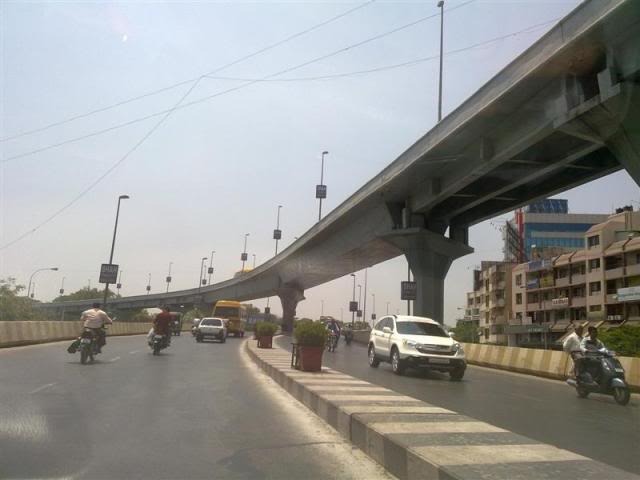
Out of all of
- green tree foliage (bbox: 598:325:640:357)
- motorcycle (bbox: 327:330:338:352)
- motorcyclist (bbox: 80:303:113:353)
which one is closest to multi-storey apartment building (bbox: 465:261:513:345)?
green tree foliage (bbox: 598:325:640:357)

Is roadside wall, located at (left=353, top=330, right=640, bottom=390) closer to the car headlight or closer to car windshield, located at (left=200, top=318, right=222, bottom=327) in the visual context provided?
the car headlight

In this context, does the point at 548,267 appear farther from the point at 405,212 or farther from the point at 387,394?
the point at 387,394

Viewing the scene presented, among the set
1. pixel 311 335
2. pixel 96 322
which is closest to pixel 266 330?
pixel 96 322

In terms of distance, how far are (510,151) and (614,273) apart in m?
48.0

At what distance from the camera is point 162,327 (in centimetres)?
2161

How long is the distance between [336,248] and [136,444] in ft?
119

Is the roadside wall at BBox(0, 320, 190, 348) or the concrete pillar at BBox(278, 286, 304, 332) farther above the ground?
the concrete pillar at BBox(278, 286, 304, 332)

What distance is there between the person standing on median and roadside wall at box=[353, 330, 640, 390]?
194 cm

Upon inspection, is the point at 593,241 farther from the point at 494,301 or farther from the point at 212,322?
the point at 212,322

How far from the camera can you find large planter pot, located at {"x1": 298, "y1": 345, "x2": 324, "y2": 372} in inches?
559

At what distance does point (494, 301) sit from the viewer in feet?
306

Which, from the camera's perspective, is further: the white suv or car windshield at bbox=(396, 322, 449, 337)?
car windshield at bbox=(396, 322, 449, 337)

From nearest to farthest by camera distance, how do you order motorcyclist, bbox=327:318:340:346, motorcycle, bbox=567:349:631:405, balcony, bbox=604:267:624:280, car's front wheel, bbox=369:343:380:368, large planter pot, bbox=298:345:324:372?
motorcycle, bbox=567:349:631:405 < large planter pot, bbox=298:345:324:372 < car's front wheel, bbox=369:343:380:368 < motorcyclist, bbox=327:318:340:346 < balcony, bbox=604:267:624:280

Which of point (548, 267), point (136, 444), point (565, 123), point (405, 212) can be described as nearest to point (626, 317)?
point (548, 267)
